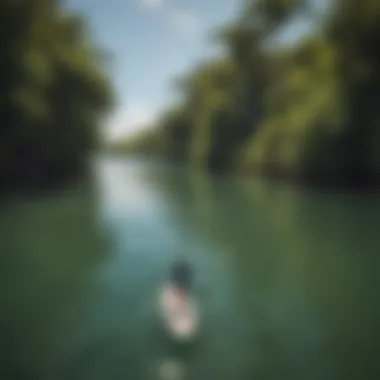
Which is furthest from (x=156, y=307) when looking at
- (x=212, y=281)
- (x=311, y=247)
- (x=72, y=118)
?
(x=72, y=118)

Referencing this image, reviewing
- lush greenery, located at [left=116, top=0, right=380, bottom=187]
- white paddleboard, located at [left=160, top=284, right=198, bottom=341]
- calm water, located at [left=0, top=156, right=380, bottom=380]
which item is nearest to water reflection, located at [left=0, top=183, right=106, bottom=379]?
calm water, located at [left=0, top=156, right=380, bottom=380]

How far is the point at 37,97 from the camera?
5375mm

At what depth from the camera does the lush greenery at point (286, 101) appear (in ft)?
11.9

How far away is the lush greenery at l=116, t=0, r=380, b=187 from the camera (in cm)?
363

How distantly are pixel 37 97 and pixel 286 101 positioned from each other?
8.98 ft

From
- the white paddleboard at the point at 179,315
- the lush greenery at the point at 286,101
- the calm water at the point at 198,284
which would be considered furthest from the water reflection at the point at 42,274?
the lush greenery at the point at 286,101

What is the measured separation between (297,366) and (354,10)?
15.8ft

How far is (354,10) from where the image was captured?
5.66m

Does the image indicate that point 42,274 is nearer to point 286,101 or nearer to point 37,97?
point 286,101

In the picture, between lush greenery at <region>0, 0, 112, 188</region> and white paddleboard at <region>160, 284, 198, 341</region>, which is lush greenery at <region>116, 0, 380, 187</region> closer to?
white paddleboard at <region>160, 284, 198, 341</region>

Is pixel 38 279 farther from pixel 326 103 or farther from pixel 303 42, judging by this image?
pixel 326 103

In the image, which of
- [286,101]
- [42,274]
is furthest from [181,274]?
[286,101]

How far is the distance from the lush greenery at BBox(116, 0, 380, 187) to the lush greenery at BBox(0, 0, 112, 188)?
140cm

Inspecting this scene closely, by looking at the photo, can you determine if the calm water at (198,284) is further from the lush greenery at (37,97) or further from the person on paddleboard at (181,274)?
the lush greenery at (37,97)
